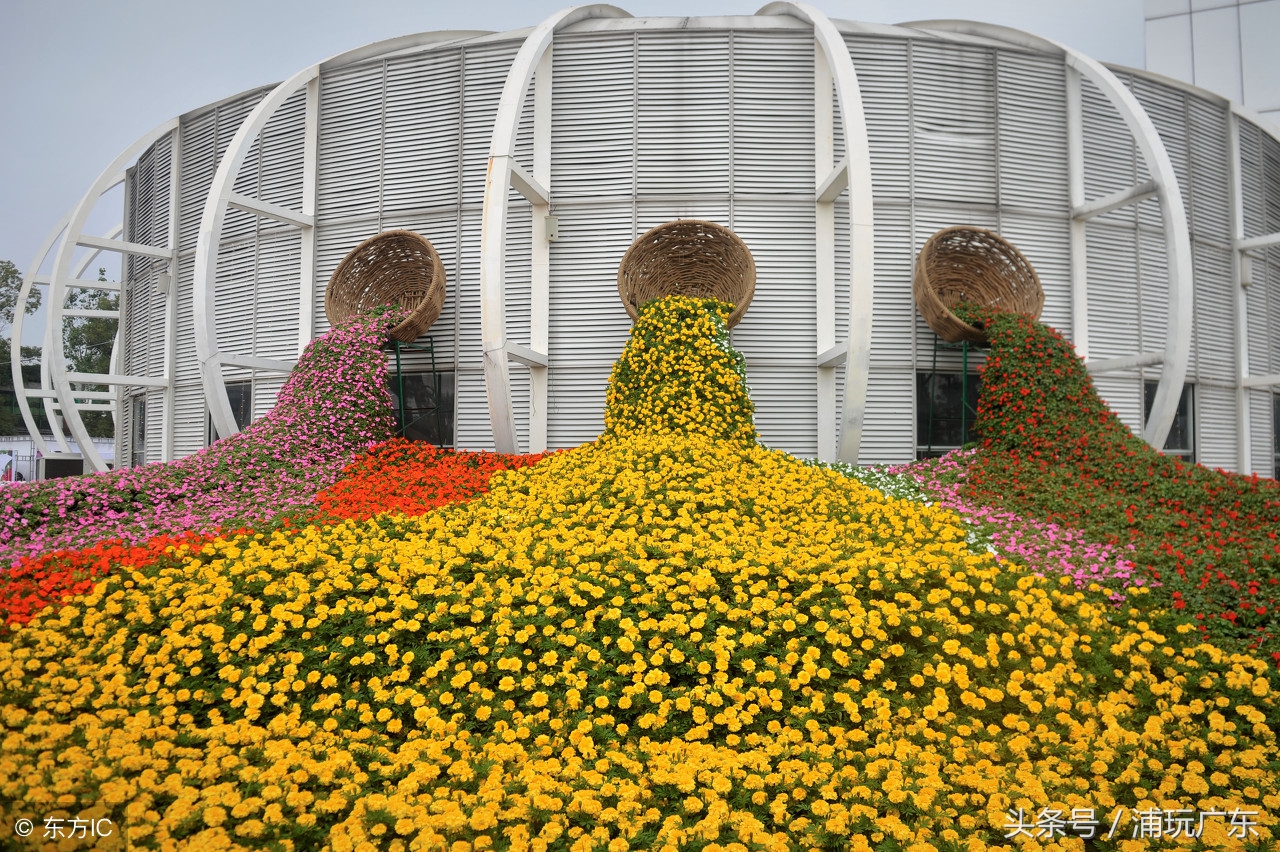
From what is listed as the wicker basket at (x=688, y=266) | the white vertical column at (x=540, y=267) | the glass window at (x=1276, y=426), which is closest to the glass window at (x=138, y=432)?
the white vertical column at (x=540, y=267)

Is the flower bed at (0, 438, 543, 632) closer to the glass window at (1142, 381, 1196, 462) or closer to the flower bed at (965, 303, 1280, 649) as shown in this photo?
the flower bed at (965, 303, 1280, 649)

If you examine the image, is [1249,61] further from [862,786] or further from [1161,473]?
[862,786]

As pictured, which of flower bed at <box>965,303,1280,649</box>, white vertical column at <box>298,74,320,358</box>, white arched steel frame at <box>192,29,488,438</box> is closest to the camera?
flower bed at <box>965,303,1280,649</box>

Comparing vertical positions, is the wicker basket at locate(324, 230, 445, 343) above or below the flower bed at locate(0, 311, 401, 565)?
above

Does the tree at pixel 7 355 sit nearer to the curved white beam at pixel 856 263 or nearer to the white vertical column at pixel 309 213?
the white vertical column at pixel 309 213

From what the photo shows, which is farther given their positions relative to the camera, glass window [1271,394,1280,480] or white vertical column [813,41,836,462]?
glass window [1271,394,1280,480]

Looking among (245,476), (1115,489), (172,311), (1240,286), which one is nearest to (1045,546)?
(1115,489)

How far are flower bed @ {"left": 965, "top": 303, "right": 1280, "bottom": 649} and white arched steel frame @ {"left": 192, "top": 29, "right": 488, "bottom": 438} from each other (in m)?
9.27

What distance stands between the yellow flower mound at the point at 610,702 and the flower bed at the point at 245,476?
2.57 metres

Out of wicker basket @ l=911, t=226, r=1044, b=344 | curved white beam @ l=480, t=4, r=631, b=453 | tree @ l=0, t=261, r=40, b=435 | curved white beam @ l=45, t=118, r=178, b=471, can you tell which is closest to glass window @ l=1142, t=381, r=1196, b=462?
wicker basket @ l=911, t=226, r=1044, b=344

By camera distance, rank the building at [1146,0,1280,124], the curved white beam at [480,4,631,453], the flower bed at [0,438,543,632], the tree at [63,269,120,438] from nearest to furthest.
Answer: the flower bed at [0,438,543,632] < the curved white beam at [480,4,631,453] < the building at [1146,0,1280,124] < the tree at [63,269,120,438]

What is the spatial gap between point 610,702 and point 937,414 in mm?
8292

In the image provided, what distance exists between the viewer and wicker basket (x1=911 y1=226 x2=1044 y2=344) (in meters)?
8.74

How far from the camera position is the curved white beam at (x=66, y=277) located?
1038 centimetres
